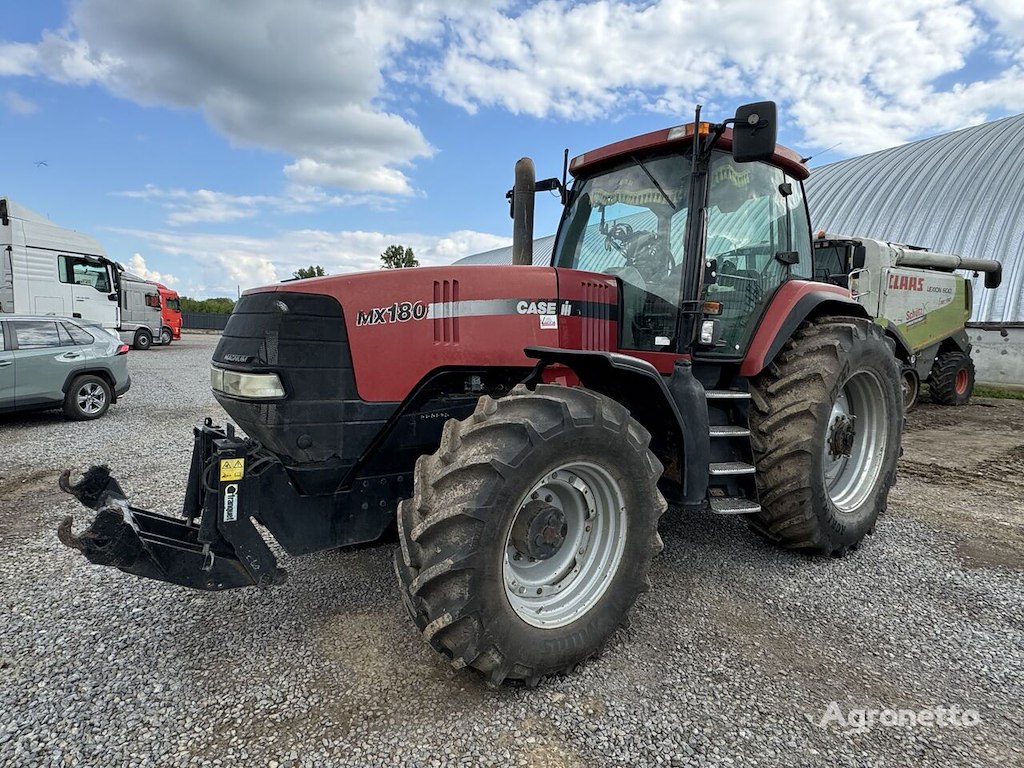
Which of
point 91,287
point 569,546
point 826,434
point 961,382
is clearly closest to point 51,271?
point 91,287

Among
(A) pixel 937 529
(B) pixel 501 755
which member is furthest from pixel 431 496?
(A) pixel 937 529

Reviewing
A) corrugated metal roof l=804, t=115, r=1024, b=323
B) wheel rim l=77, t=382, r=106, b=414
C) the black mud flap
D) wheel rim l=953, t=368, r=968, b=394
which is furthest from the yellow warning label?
corrugated metal roof l=804, t=115, r=1024, b=323

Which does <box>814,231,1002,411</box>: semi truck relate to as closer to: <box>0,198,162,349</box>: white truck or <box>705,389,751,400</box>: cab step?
<box>705,389,751,400</box>: cab step

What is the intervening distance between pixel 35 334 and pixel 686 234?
848 cm

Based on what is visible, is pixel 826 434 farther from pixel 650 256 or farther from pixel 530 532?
pixel 530 532

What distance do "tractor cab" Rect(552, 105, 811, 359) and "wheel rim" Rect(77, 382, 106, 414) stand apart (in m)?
7.78

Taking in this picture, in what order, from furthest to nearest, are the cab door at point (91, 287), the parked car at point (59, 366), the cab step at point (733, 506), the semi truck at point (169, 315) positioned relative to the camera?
the semi truck at point (169, 315) < the cab door at point (91, 287) < the parked car at point (59, 366) < the cab step at point (733, 506)

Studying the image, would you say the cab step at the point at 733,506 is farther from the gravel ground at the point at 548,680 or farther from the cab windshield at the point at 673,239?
the cab windshield at the point at 673,239

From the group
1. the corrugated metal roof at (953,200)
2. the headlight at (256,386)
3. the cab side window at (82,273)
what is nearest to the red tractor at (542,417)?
the headlight at (256,386)

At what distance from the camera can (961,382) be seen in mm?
10766

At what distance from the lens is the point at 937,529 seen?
445 centimetres

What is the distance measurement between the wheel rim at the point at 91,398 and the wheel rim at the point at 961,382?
13712mm

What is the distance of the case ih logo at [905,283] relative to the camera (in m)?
8.93

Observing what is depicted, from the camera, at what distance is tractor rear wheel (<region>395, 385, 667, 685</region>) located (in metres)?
2.21
